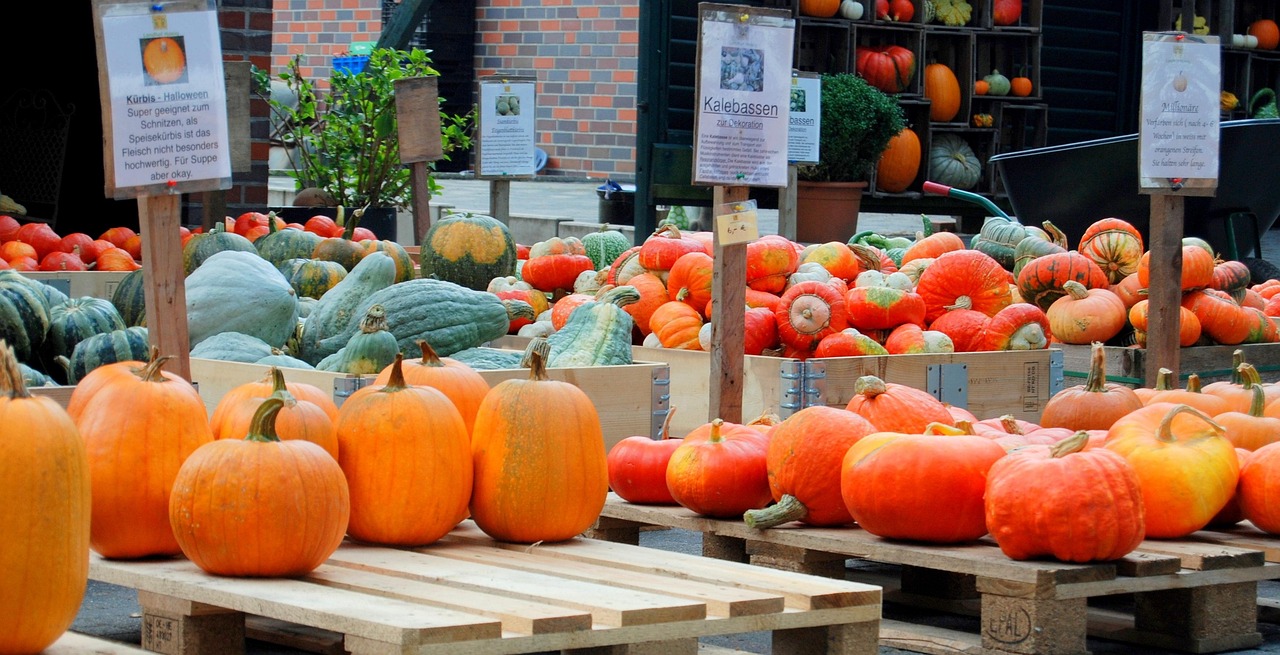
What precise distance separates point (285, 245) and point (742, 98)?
2.87 meters

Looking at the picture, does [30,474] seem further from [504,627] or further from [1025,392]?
[1025,392]

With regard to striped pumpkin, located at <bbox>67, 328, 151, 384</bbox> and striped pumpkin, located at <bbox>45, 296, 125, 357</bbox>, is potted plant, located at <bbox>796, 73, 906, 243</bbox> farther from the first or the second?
striped pumpkin, located at <bbox>67, 328, 151, 384</bbox>

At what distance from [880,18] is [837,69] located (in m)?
0.51

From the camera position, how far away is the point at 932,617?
3.58 meters

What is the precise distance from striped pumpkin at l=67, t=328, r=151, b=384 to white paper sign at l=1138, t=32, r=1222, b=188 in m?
2.89

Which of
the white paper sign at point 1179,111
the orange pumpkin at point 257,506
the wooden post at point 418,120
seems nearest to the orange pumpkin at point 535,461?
the orange pumpkin at point 257,506

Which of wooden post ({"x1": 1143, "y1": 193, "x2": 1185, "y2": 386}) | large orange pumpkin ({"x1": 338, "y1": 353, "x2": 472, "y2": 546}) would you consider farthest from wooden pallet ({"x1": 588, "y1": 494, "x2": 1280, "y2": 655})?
wooden post ({"x1": 1143, "y1": 193, "x2": 1185, "y2": 386})

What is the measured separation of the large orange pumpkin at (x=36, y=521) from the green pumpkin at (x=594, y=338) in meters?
2.54

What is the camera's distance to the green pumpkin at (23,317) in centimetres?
436

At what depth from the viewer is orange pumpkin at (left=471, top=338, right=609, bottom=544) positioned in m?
3.10

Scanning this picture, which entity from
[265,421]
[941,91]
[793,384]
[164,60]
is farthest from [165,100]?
[941,91]

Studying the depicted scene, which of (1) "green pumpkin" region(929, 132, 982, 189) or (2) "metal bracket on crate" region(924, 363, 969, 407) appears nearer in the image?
(2) "metal bracket on crate" region(924, 363, 969, 407)

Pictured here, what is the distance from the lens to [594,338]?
15.9 feet

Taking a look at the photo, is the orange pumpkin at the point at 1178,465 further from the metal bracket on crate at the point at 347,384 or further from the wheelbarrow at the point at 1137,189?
the wheelbarrow at the point at 1137,189
